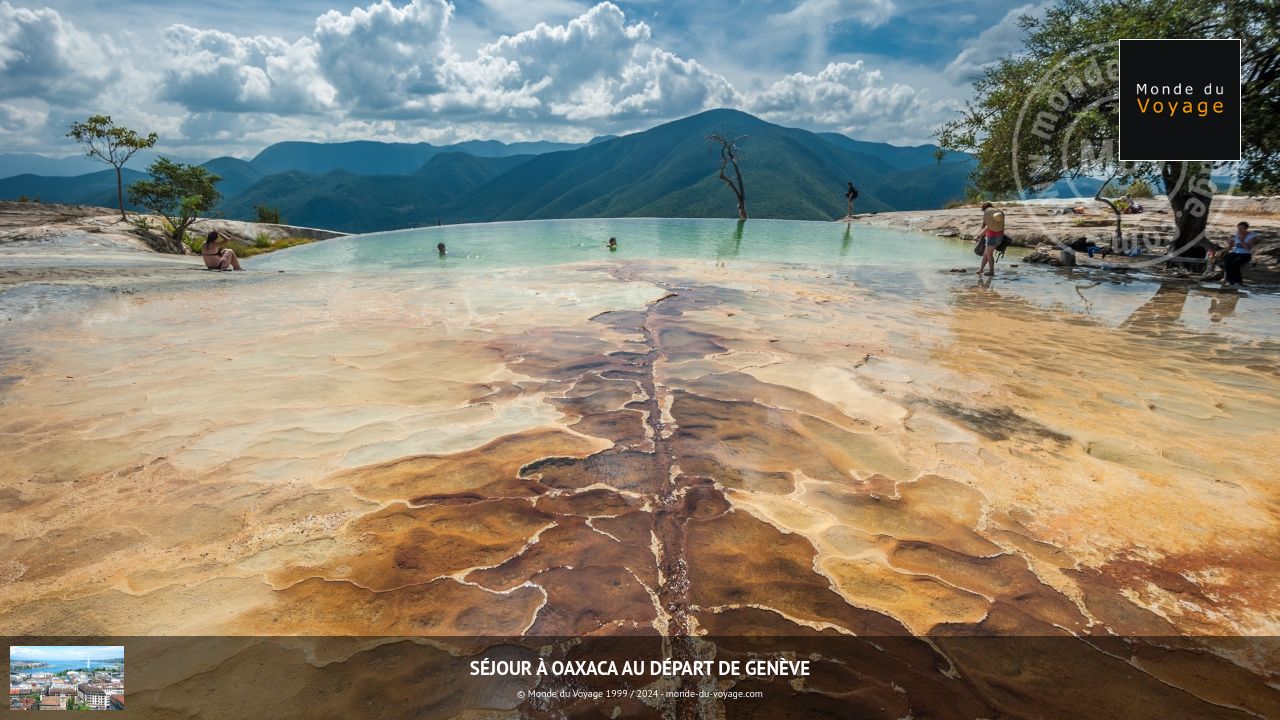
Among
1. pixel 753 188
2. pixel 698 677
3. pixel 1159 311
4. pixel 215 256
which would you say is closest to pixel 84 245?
pixel 215 256

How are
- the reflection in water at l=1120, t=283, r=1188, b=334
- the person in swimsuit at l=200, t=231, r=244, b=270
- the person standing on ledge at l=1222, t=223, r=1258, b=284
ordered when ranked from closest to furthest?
the reflection in water at l=1120, t=283, r=1188, b=334, the person standing on ledge at l=1222, t=223, r=1258, b=284, the person in swimsuit at l=200, t=231, r=244, b=270

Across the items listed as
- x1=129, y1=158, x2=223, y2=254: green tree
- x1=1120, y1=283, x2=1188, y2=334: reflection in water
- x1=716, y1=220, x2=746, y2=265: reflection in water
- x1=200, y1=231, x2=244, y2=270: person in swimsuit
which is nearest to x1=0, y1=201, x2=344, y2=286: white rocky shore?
x1=200, y1=231, x2=244, y2=270: person in swimsuit

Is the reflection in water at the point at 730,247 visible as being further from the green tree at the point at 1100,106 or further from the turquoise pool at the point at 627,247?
the green tree at the point at 1100,106

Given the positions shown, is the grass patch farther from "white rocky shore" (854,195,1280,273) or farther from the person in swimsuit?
"white rocky shore" (854,195,1280,273)

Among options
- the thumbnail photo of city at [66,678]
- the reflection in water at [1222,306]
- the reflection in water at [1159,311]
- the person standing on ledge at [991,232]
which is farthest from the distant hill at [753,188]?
the thumbnail photo of city at [66,678]

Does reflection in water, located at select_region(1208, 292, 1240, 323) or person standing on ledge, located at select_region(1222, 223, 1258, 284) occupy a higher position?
person standing on ledge, located at select_region(1222, 223, 1258, 284)

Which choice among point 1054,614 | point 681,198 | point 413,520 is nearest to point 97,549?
point 413,520

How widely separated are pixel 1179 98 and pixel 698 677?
1711 centimetres

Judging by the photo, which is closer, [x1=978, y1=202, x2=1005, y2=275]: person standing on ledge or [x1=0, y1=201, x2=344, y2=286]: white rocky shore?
[x1=0, y1=201, x2=344, y2=286]: white rocky shore

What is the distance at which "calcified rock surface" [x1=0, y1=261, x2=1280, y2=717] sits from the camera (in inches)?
91.2

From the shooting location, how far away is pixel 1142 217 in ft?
70.5

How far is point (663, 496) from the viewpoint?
3.27 m

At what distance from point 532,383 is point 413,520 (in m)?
2.26

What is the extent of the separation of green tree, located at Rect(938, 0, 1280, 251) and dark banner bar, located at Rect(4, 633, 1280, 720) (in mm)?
15195
